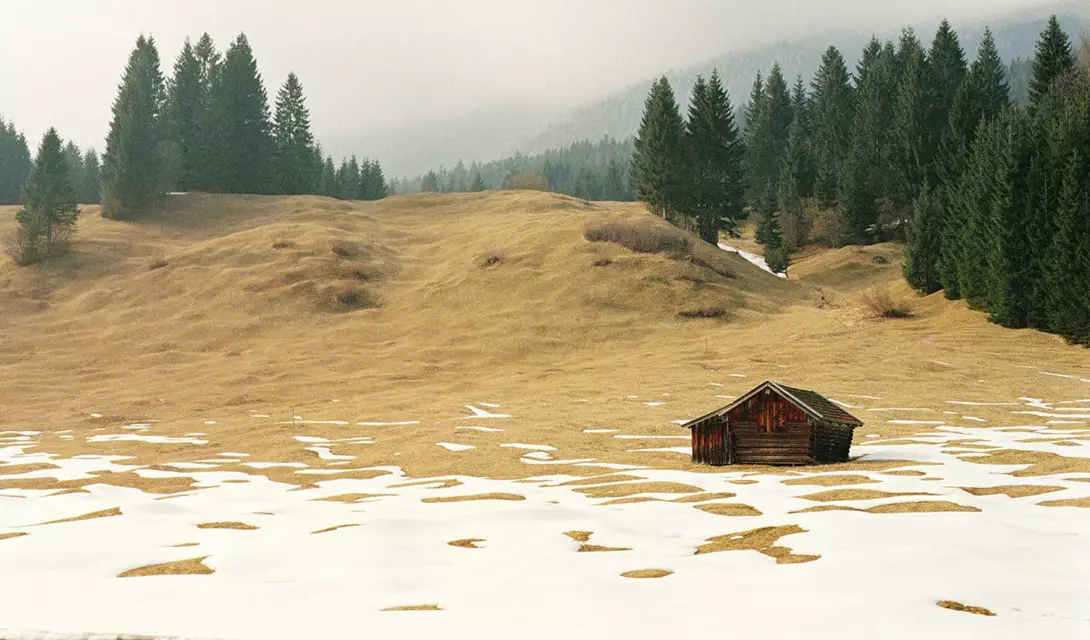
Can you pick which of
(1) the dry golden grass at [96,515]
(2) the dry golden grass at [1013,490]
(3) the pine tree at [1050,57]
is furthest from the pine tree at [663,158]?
(1) the dry golden grass at [96,515]

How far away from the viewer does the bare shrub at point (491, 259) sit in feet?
218

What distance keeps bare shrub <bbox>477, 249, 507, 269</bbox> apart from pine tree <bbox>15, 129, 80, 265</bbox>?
35.7 meters

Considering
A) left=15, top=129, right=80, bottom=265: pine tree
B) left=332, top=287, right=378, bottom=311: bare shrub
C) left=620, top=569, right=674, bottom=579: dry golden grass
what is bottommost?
left=620, top=569, right=674, bottom=579: dry golden grass

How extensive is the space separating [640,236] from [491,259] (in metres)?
11.5

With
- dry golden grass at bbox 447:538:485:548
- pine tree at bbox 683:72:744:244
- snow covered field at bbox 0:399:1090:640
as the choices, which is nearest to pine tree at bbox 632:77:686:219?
pine tree at bbox 683:72:744:244

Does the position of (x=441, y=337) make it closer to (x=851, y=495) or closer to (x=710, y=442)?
(x=710, y=442)

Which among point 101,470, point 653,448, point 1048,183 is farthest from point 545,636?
point 1048,183

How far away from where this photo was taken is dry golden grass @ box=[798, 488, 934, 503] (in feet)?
57.4

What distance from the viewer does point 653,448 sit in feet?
91.7

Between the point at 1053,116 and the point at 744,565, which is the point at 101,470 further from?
the point at 1053,116

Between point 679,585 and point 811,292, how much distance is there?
59808mm

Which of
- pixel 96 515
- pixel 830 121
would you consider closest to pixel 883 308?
pixel 96 515

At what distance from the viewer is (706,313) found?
5619 cm

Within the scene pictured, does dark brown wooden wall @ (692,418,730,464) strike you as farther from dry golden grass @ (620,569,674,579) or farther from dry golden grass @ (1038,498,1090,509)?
dry golden grass @ (620,569,674,579)
